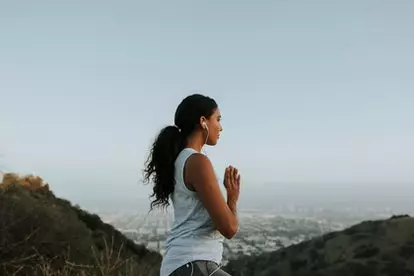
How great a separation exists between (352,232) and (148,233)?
4.99 meters

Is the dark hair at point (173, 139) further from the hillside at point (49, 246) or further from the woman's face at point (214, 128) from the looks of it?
the hillside at point (49, 246)

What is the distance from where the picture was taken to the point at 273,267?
31.7 feet

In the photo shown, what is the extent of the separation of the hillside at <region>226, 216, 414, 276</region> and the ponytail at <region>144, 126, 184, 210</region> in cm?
621

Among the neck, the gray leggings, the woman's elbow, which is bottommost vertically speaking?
the gray leggings

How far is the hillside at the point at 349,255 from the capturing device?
861 cm

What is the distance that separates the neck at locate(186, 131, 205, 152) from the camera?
2838 mm

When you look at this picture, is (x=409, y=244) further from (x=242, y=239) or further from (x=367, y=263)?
(x=242, y=239)

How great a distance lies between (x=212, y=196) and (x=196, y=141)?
0.33 meters

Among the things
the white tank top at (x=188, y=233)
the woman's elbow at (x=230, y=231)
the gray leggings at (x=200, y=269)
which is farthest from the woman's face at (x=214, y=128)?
the gray leggings at (x=200, y=269)

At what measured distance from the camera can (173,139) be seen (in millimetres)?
2850

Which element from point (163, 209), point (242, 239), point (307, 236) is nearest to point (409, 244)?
point (307, 236)

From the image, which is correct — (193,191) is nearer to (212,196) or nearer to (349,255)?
(212,196)

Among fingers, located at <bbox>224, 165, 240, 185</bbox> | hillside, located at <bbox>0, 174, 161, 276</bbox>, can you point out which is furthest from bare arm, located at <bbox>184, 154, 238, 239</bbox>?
hillside, located at <bbox>0, 174, 161, 276</bbox>

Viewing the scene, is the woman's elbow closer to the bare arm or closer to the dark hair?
the bare arm
